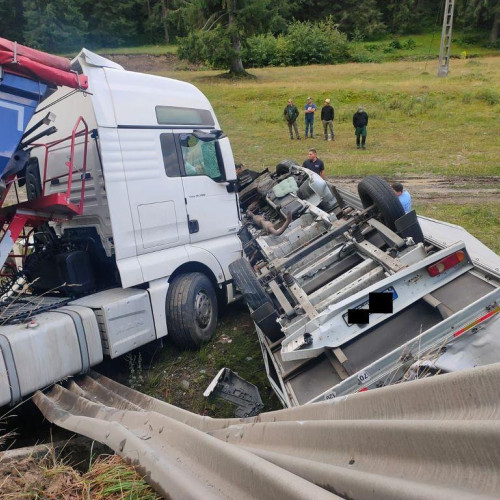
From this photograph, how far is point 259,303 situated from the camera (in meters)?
4.48

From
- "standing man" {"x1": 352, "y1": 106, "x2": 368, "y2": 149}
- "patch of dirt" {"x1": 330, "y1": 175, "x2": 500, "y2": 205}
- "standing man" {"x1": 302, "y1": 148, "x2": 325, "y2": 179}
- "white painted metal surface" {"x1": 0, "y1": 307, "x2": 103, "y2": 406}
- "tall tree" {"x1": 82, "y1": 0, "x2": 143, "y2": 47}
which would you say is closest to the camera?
"white painted metal surface" {"x1": 0, "y1": 307, "x2": 103, "y2": 406}

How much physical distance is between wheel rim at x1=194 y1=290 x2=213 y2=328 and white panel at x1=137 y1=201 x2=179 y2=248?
0.67 meters

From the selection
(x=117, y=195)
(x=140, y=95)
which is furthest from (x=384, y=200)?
(x=140, y=95)

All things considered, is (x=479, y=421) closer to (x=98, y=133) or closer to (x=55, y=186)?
(x=98, y=133)

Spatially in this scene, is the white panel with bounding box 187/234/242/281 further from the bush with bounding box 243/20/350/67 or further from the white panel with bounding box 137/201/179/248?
the bush with bounding box 243/20/350/67

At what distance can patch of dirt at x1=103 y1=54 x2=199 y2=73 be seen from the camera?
4572cm

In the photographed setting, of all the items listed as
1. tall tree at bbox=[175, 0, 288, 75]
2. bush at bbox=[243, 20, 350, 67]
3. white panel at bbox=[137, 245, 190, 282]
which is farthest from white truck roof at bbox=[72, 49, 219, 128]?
bush at bbox=[243, 20, 350, 67]

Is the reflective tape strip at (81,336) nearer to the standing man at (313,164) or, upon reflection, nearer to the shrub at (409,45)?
the standing man at (313,164)

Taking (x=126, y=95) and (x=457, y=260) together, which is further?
(x=126, y=95)

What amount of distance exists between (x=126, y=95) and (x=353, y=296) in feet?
10.1

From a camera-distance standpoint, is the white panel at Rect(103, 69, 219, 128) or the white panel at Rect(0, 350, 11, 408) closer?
the white panel at Rect(0, 350, 11, 408)

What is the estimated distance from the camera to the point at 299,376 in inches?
152

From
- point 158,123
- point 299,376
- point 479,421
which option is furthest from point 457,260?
point 158,123

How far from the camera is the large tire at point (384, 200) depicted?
499 centimetres
